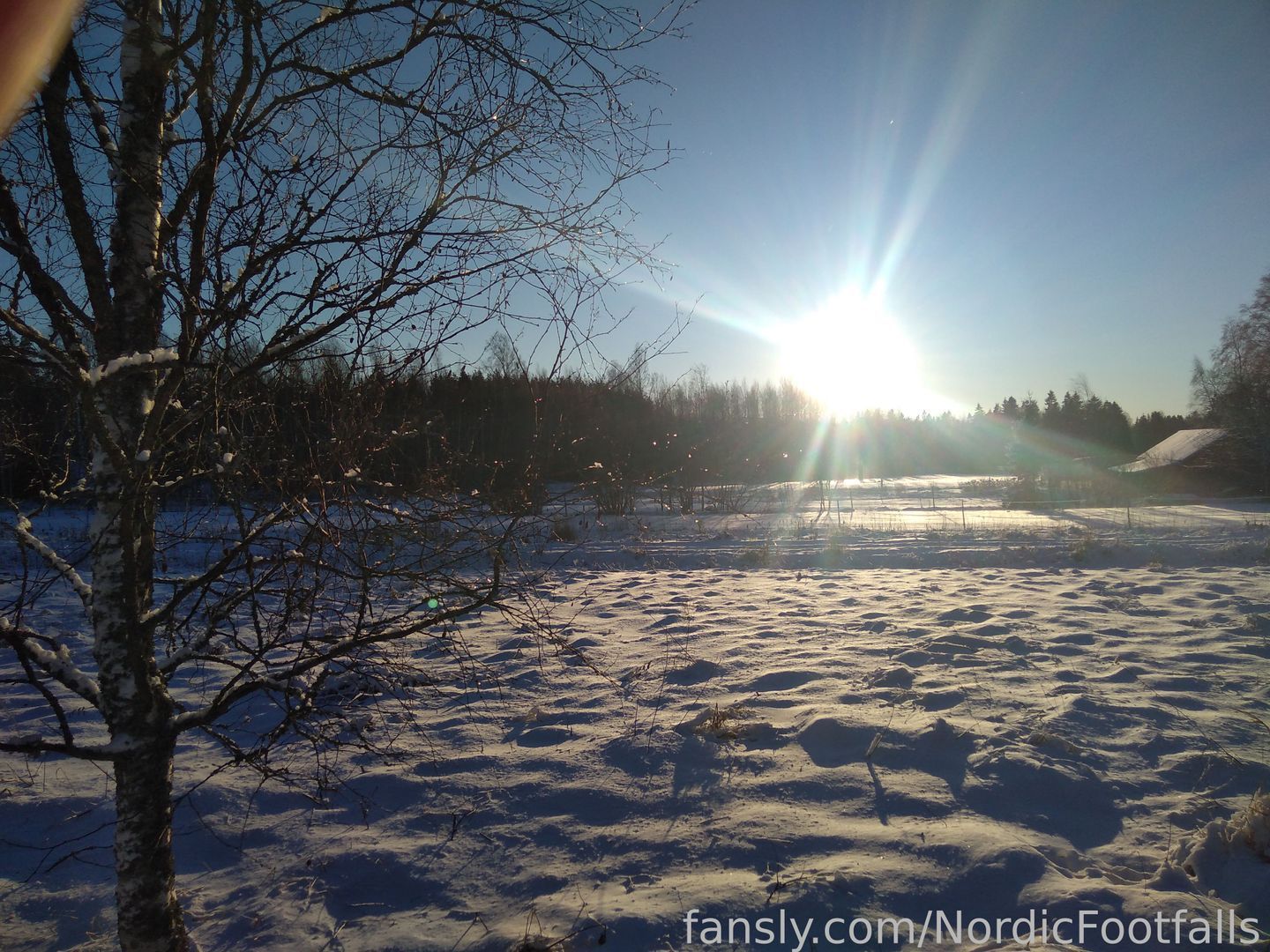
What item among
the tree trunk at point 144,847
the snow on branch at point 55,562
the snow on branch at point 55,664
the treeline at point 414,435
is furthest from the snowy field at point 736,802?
the snow on branch at point 55,562

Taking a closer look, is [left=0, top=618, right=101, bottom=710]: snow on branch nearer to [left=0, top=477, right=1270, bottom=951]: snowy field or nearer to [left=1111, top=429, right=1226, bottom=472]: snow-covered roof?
[left=0, top=477, right=1270, bottom=951]: snowy field

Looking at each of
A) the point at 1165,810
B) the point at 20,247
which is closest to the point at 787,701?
the point at 1165,810

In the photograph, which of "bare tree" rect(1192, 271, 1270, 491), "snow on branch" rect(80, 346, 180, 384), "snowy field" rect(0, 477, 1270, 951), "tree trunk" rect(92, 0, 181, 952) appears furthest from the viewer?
"bare tree" rect(1192, 271, 1270, 491)

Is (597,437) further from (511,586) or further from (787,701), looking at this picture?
(787,701)

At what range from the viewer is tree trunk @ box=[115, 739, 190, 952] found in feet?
5.47

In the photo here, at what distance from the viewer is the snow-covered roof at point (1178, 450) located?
32.3 meters

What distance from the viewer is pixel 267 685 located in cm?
167

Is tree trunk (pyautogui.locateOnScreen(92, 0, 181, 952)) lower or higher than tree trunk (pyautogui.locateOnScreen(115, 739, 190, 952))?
higher

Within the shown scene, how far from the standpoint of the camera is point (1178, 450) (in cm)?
3375

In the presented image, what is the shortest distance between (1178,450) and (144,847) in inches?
1723

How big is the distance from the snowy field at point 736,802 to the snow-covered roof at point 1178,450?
35.2 meters

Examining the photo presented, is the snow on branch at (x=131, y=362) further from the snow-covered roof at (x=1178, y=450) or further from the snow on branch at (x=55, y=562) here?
the snow-covered roof at (x=1178, y=450)

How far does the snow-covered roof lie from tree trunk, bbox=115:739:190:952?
136 ft

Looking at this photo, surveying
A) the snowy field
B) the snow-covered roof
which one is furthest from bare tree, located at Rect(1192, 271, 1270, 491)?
the snowy field
